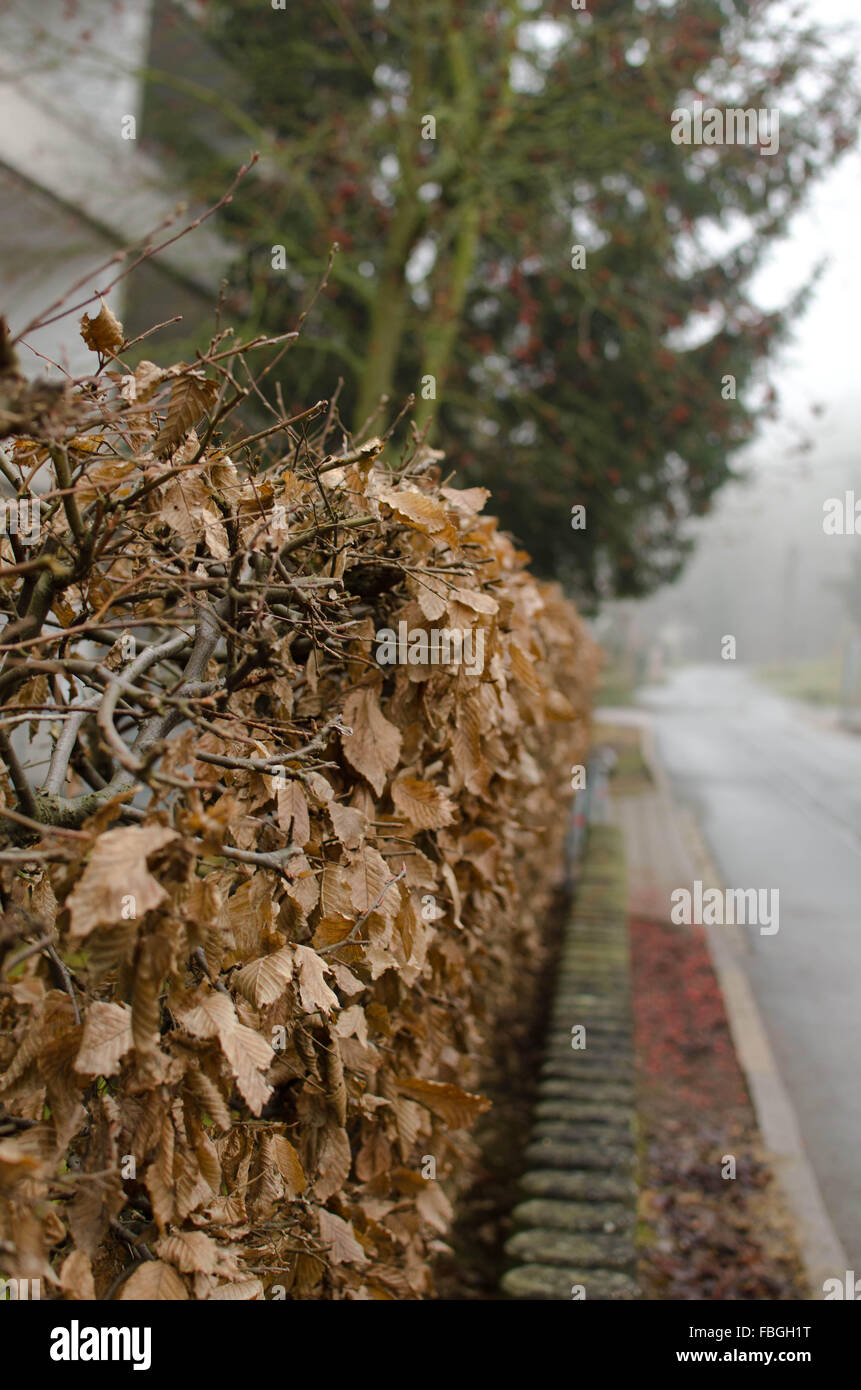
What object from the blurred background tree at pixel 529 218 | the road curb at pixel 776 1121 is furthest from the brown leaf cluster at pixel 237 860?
the blurred background tree at pixel 529 218

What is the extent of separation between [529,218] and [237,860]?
8.95m

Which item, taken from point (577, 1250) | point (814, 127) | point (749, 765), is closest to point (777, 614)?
point (749, 765)

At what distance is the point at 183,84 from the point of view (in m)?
8.94

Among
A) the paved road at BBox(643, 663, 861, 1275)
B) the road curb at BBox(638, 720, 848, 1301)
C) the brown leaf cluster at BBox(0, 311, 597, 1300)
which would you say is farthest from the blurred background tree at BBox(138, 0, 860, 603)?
the brown leaf cluster at BBox(0, 311, 597, 1300)

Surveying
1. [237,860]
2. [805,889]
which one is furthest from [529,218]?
[237,860]

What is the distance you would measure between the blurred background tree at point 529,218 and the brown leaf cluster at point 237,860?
5.88 m

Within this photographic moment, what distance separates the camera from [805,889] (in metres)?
9.79

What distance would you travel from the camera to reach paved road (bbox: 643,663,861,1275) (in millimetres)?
5199

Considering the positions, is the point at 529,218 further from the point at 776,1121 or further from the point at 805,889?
the point at 776,1121

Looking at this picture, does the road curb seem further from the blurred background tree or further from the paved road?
the blurred background tree

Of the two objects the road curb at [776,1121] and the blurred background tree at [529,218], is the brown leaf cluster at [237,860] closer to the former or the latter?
the road curb at [776,1121]

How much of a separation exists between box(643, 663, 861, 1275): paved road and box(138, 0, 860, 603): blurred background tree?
404 centimetres
